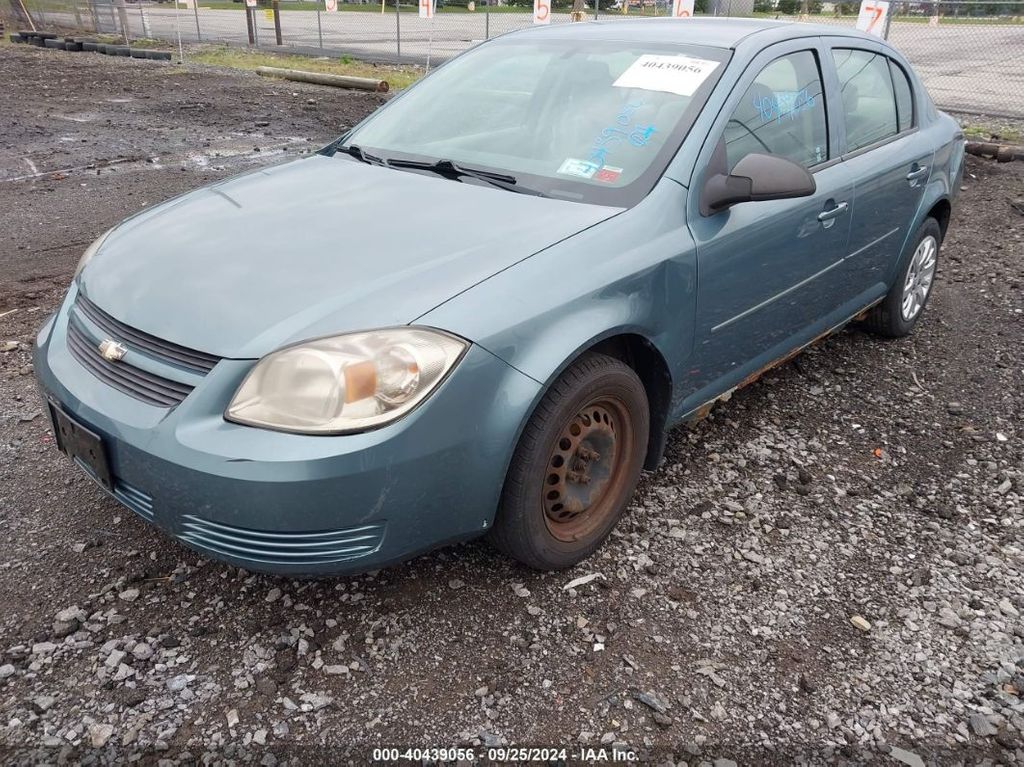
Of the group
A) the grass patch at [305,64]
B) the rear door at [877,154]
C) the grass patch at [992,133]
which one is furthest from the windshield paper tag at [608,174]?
the grass patch at [305,64]

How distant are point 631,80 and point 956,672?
2241 mm

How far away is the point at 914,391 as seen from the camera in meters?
4.09

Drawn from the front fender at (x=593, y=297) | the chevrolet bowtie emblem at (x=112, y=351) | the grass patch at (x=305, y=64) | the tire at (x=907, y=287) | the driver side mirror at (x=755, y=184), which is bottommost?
the tire at (x=907, y=287)

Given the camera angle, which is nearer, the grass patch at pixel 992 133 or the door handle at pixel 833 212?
the door handle at pixel 833 212

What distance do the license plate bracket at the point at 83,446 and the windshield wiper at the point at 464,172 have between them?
4.79ft

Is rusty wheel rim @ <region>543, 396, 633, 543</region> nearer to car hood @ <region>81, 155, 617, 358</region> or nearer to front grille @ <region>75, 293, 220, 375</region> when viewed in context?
car hood @ <region>81, 155, 617, 358</region>

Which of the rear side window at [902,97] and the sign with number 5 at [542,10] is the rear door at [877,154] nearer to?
the rear side window at [902,97]

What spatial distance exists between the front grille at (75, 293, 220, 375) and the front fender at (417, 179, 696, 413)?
1.90 feet

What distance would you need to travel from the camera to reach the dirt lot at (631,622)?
213 centimetres

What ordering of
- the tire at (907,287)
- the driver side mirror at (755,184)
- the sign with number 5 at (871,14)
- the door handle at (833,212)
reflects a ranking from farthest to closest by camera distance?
1. the sign with number 5 at (871,14)
2. the tire at (907,287)
3. the door handle at (833,212)
4. the driver side mirror at (755,184)

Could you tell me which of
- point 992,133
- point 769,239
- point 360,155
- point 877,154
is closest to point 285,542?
point 360,155

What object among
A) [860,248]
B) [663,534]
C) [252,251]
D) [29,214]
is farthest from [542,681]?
[29,214]

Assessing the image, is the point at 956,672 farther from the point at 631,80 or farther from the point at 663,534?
the point at 631,80

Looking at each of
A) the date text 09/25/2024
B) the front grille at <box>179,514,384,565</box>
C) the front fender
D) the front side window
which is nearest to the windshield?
the front fender
